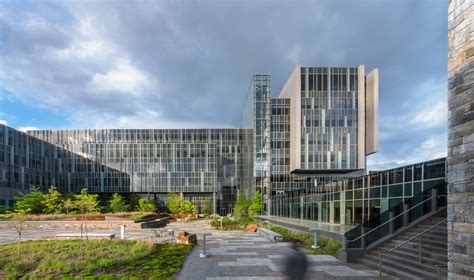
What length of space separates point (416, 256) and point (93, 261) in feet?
44.4

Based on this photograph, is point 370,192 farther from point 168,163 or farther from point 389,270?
point 168,163

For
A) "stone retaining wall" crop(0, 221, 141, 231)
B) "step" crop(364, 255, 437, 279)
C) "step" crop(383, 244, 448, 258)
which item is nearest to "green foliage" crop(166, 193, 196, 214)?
"stone retaining wall" crop(0, 221, 141, 231)

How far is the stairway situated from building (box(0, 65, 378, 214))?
132ft

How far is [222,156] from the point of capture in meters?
67.6

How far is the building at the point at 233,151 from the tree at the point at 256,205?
8.31 feet

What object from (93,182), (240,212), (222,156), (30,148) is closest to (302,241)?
(240,212)

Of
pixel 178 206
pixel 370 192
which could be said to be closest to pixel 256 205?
pixel 178 206

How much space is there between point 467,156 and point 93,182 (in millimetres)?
70572

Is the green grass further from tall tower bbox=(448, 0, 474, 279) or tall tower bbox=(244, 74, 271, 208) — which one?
tall tower bbox=(244, 74, 271, 208)

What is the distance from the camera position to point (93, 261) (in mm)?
11336

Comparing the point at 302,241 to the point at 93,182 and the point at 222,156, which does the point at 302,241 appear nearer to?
the point at 222,156

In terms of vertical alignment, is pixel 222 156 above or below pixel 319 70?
below

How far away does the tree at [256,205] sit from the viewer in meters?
47.1

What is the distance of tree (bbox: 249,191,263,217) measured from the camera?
4712 cm
